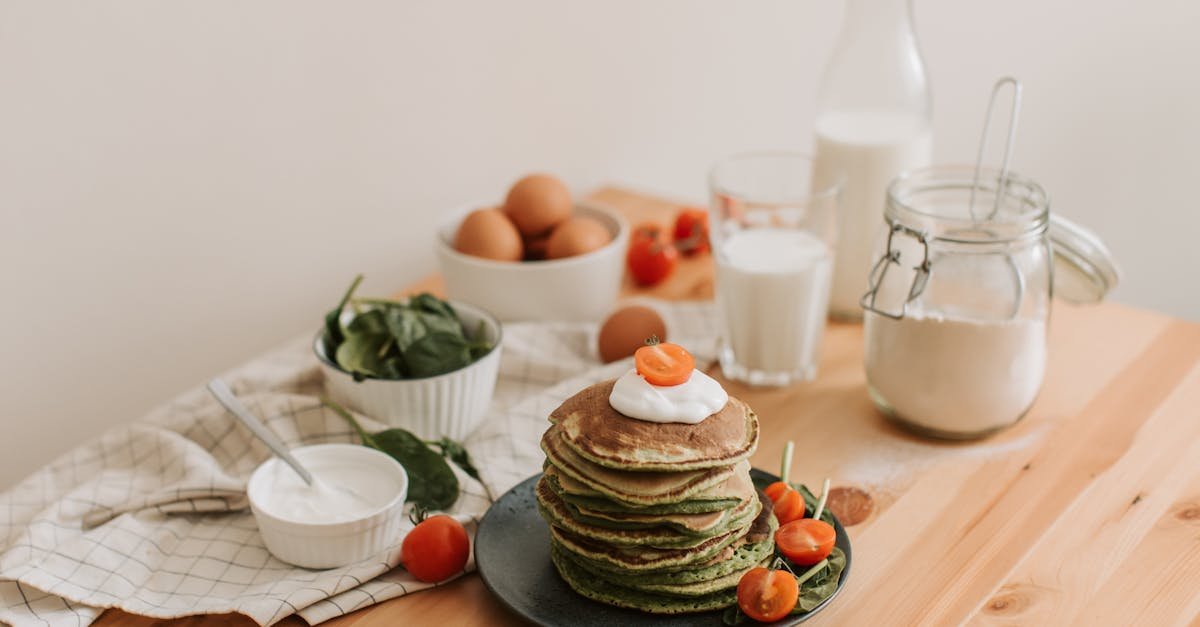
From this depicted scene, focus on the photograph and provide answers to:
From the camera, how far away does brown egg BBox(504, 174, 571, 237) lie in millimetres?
1686

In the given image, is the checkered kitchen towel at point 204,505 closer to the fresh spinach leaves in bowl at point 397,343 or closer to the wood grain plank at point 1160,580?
the fresh spinach leaves in bowl at point 397,343

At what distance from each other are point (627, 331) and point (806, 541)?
1.74 feet

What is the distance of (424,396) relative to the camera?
1358 mm

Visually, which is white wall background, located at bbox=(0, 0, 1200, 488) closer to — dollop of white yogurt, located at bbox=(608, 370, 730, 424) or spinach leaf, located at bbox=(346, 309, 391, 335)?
spinach leaf, located at bbox=(346, 309, 391, 335)

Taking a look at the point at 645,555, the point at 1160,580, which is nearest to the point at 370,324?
the point at 645,555

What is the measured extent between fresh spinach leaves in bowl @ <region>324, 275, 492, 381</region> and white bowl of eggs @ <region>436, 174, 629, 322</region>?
0.21 meters

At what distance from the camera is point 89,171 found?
1.54 m

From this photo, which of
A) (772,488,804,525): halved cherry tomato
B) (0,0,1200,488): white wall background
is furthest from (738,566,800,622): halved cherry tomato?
(0,0,1200,488): white wall background

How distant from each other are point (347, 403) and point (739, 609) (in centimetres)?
59

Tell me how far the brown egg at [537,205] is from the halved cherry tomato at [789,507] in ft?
2.22

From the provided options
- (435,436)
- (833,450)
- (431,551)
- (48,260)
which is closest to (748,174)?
(833,450)

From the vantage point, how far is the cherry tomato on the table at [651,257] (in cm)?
183

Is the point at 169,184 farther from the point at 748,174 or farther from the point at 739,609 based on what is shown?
the point at 739,609

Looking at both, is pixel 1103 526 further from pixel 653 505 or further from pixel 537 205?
pixel 537 205
